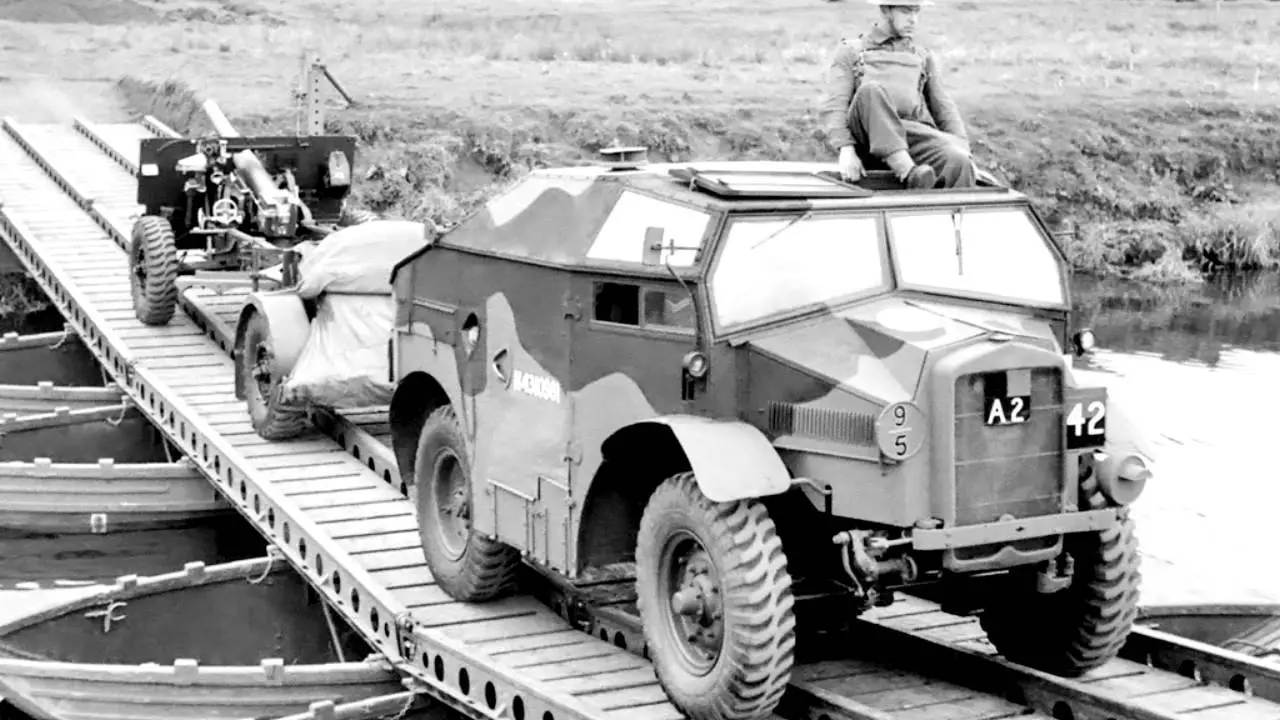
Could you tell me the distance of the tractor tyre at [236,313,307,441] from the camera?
12.6 metres

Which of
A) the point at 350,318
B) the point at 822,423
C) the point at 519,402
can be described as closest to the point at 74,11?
the point at 350,318

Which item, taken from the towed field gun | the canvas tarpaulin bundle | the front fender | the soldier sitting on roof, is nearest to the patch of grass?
the towed field gun

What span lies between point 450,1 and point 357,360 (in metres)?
35.5

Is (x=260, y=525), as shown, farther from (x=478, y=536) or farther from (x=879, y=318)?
(x=879, y=318)

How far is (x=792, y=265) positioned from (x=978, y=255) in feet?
2.82

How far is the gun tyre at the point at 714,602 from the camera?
23.5ft

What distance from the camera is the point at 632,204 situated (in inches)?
318

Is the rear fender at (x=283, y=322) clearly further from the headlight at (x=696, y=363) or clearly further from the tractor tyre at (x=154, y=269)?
the headlight at (x=696, y=363)

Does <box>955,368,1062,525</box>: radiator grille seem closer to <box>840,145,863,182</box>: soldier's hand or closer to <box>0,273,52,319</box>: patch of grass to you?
<box>840,145,863,182</box>: soldier's hand

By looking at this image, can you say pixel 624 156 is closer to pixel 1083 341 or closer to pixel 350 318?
pixel 1083 341

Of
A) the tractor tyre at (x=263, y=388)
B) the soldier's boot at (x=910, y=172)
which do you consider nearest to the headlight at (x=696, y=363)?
the soldier's boot at (x=910, y=172)

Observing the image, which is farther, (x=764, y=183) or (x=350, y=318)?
(x=350, y=318)

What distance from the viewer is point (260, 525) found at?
11.5 meters

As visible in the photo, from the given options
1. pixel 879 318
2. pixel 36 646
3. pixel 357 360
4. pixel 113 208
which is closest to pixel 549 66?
pixel 113 208
